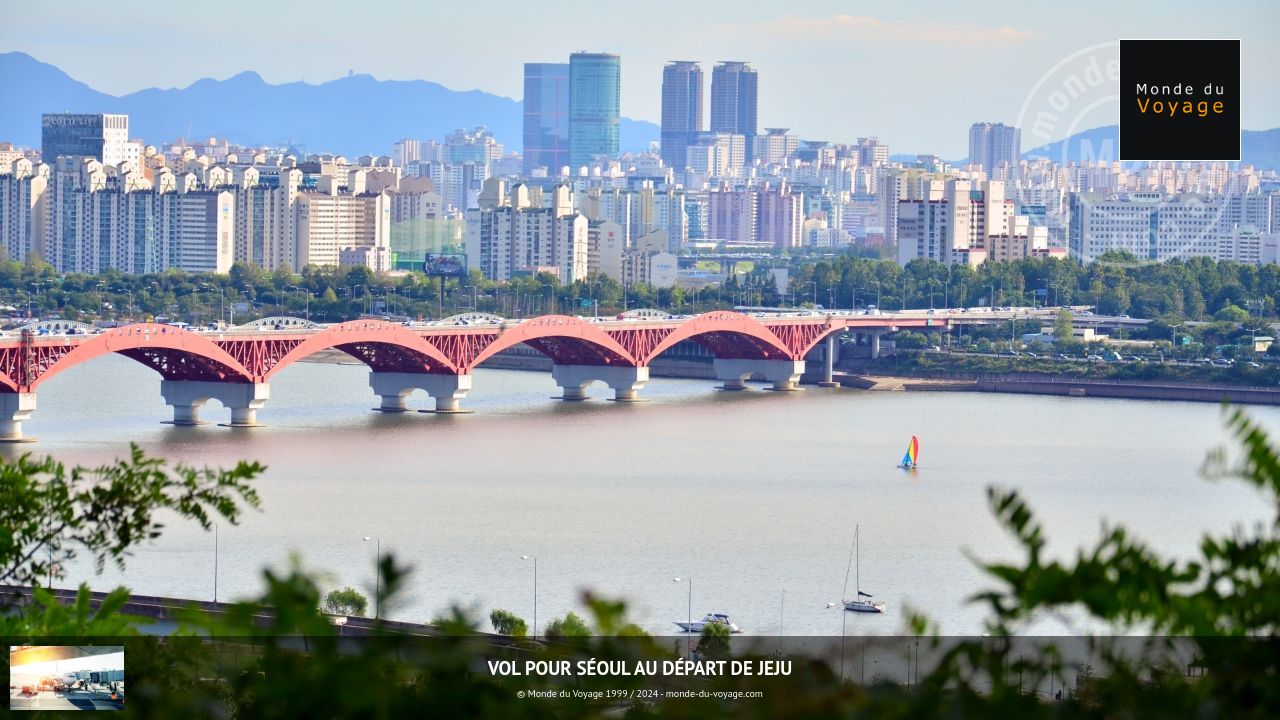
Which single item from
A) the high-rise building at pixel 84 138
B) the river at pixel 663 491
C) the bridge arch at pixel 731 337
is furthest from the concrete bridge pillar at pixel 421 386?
the high-rise building at pixel 84 138

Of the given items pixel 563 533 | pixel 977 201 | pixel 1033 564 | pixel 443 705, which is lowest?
pixel 563 533

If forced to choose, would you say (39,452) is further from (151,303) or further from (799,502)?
(151,303)

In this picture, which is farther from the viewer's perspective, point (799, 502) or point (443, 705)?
point (799, 502)

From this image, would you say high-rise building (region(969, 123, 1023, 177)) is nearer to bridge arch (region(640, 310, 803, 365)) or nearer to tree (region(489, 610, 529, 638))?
bridge arch (region(640, 310, 803, 365))

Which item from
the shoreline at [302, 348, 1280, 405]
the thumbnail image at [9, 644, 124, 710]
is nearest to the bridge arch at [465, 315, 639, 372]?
the shoreline at [302, 348, 1280, 405]

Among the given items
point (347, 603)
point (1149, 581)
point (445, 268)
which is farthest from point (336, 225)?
point (1149, 581)

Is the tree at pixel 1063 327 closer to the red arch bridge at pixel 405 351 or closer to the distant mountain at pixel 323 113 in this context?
the red arch bridge at pixel 405 351

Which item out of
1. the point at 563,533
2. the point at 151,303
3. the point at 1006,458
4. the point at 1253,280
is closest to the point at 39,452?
the point at 563,533

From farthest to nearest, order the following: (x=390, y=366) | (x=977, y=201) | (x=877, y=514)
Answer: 1. (x=977, y=201)
2. (x=390, y=366)
3. (x=877, y=514)
